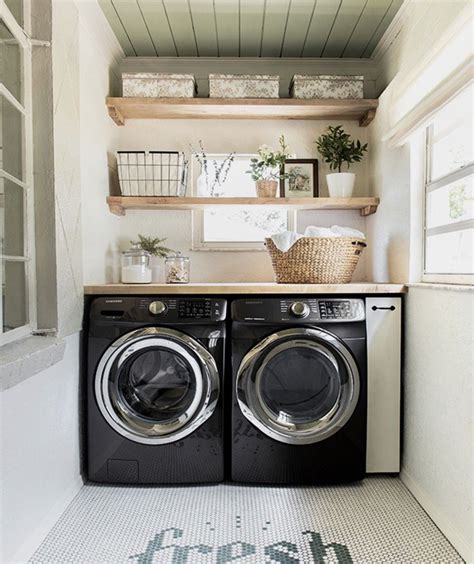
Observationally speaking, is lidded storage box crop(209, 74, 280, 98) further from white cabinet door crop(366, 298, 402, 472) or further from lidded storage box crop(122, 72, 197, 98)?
white cabinet door crop(366, 298, 402, 472)

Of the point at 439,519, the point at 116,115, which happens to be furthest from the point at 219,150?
the point at 439,519

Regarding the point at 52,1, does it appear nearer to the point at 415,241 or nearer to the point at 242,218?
the point at 242,218

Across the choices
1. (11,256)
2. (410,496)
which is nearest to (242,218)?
(11,256)

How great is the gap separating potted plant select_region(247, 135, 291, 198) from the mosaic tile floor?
1547 millimetres

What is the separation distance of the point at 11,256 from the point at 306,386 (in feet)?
4.45

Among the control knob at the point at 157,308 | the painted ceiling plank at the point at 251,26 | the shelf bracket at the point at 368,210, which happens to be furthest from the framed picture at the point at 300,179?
the control knob at the point at 157,308

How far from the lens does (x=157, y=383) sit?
6.63ft

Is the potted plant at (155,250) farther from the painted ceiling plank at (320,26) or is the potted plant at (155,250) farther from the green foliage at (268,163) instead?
the painted ceiling plank at (320,26)

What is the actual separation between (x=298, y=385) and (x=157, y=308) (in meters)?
0.74

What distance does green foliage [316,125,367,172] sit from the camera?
97.7 inches

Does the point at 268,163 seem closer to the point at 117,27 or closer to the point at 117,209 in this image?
the point at 117,209

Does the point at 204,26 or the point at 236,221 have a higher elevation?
the point at 204,26

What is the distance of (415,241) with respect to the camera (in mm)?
2037

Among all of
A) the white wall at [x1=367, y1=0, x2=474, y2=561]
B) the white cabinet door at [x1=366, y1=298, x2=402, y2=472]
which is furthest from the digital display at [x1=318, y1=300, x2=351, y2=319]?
the white wall at [x1=367, y1=0, x2=474, y2=561]
